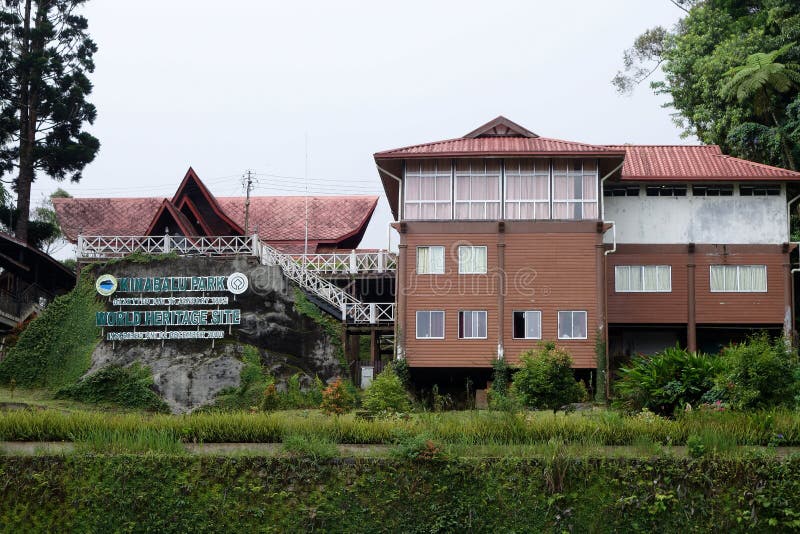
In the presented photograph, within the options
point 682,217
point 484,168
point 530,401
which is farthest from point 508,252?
point 530,401

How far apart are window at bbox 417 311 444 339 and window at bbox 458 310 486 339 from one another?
630 millimetres

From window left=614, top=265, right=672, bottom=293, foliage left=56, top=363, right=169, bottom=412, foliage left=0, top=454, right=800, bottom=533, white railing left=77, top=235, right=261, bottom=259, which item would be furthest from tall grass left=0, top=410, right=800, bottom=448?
window left=614, top=265, right=672, bottom=293

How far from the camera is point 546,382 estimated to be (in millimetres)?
26844

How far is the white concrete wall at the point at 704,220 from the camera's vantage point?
38.8 meters

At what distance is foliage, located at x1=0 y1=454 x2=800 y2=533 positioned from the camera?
58.1ft

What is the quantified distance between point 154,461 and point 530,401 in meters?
11.0

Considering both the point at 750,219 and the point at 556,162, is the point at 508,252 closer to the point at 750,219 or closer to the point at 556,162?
the point at 556,162

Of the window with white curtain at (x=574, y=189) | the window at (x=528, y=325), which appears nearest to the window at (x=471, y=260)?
the window at (x=528, y=325)

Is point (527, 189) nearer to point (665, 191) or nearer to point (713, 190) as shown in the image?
point (665, 191)

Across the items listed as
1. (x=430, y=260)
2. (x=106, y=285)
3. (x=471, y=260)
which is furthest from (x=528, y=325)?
(x=106, y=285)

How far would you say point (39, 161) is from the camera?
4697 cm

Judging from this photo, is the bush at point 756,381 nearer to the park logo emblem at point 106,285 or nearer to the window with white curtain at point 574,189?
the window with white curtain at point 574,189

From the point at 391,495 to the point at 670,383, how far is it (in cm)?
741

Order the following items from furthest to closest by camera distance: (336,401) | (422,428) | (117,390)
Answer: (117,390) → (336,401) → (422,428)
